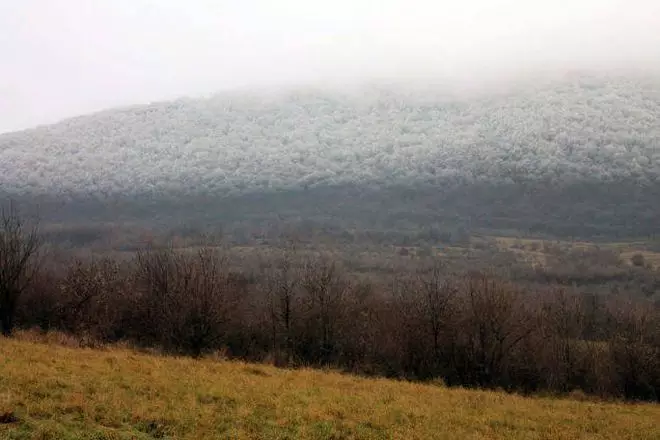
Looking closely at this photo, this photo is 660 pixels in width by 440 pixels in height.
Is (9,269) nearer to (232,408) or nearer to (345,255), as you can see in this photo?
(232,408)

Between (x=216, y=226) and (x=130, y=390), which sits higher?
(x=130, y=390)

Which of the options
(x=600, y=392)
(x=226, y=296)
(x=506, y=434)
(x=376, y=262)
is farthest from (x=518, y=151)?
(x=506, y=434)

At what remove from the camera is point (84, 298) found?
42.5 m

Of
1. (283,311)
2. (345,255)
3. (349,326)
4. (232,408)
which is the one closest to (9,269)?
(232,408)

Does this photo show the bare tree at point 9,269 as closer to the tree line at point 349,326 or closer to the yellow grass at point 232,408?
the tree line at point 349,326

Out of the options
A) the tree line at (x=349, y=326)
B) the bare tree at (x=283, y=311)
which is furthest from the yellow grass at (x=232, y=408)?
the bare tree at (x=283, y=311)

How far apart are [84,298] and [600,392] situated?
40883mm

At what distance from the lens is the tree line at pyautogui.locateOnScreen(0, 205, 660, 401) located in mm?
41312

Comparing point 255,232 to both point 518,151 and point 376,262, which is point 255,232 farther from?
point 518,151

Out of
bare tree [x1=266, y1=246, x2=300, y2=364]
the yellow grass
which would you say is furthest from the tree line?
the yellow grass

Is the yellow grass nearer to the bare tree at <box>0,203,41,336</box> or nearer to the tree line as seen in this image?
the bare tree at <box>0,203,41,336</box>

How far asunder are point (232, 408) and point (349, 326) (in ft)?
110

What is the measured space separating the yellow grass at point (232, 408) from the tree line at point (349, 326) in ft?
49.3

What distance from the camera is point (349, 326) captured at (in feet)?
164
